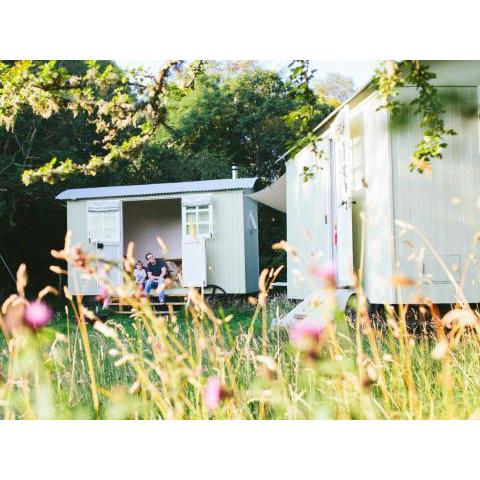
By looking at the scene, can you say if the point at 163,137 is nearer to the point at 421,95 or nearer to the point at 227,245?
the point at 421,95

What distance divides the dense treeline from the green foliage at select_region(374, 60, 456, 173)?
1.99 ft

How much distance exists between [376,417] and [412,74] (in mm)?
1703

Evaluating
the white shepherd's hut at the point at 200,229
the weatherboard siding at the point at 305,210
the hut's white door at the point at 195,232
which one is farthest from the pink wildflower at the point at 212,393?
the hut's white door at the point at 195,232

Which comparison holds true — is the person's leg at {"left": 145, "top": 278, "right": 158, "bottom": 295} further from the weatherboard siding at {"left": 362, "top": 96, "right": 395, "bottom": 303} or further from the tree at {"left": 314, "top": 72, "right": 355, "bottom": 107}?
the tree at {"left": 314, "top": 72, "right": 355, "bottom": 107}

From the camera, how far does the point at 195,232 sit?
22.1ft

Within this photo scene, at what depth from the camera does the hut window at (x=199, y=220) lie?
7.12 meters

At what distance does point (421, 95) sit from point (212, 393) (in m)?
1.80

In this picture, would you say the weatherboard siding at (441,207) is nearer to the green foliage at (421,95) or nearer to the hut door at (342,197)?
the hut door at (342,197)

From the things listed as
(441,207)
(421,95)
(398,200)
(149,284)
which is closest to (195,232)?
(149,284)
